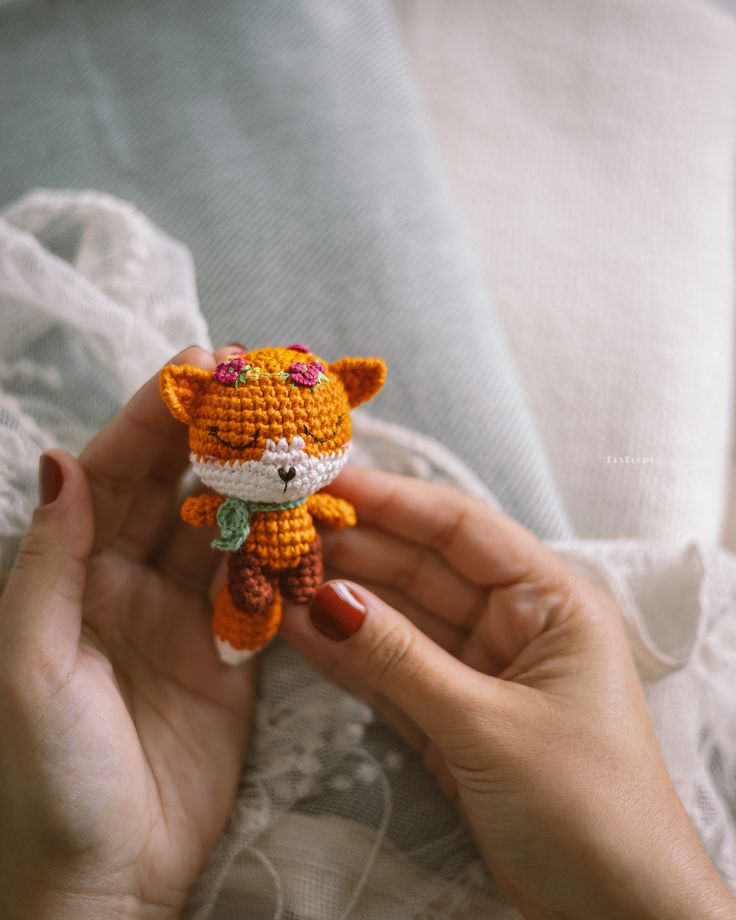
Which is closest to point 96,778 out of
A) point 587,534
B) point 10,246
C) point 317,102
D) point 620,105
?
point 10,246

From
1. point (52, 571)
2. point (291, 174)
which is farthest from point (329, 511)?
point (291, 174)

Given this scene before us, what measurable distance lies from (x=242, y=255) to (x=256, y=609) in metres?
0.54

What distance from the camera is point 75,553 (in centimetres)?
75

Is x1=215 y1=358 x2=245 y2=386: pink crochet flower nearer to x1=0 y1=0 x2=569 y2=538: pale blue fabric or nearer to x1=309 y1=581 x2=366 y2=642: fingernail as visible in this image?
x1=309 y1=581 x2=366 y2=642: fingernail

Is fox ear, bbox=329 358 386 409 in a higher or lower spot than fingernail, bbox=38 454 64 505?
higher

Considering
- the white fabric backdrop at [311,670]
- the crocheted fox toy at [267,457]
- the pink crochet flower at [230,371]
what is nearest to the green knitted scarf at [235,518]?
Answer: the crocheted fox toy at [267,457]

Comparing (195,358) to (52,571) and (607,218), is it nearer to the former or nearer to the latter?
(52,571)

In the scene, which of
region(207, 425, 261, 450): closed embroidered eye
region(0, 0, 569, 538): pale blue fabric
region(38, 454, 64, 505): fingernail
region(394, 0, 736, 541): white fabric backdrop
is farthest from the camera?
region(394, 0, 736, 541): white fabric backdrop

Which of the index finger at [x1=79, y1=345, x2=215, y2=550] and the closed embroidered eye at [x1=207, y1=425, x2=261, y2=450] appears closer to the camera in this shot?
the closed embroidered eye at [x1=207, y1=425, x2=261, y2=450]

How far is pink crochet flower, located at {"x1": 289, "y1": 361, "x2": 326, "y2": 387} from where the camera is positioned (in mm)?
649

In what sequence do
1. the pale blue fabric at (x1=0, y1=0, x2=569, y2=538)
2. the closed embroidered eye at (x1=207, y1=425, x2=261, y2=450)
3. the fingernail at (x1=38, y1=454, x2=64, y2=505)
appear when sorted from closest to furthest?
the closed embroidered eye at (x1=207, y1=425, x2=261, y2=450) → the fingernail at (x1=38, y1=454, x2=64, y2=505) → the pale blue fabric at (x1=0, y1=0, x2=569, y2=538)

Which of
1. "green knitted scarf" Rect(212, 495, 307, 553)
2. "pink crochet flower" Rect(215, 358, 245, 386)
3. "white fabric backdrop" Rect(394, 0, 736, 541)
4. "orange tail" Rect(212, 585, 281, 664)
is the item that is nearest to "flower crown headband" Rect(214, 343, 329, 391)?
"pink crochet flower" Rect(215, 358, 245, 386)

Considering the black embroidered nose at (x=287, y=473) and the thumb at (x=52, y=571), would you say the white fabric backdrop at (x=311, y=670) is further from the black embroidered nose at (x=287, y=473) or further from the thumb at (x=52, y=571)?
the black embroidered nose at (x=287, y=473)

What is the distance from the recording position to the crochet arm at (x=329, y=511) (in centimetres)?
73
